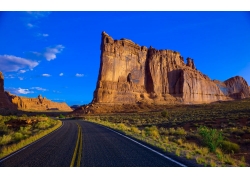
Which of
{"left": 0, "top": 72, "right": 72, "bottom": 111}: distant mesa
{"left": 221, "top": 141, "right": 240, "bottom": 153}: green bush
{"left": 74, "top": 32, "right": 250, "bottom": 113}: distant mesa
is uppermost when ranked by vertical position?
{"left": 74, "top": 32, "right": 250, "bottom": 113}: distant mesa

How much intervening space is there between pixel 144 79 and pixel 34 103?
8856 cm

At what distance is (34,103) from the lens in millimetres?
153125

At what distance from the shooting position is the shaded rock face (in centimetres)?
9262

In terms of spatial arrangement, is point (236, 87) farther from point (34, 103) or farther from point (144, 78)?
point (34, 103)

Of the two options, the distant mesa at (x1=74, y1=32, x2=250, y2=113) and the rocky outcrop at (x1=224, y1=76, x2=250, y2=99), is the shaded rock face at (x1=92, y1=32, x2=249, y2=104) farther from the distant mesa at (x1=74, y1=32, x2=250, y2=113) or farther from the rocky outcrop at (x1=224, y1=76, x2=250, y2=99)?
the rocky outcrop at (x1=224, y1=76, x2=250, y2=99)

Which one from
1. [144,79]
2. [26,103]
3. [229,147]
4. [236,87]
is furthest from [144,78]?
[229,147]

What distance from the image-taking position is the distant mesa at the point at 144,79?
91969 mm

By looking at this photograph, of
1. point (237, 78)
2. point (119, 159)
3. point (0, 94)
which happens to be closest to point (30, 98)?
point (0, 94)

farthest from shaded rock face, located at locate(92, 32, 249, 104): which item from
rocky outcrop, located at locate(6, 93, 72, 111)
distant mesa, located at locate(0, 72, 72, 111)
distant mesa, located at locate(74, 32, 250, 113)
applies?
rocky outcrop, located at locate(6, 93, 72, 111)

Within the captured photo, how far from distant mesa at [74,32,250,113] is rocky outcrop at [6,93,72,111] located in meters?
64.0

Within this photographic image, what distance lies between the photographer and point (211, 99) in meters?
124

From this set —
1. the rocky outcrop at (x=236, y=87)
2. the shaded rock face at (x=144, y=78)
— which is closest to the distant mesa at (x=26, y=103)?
the shaded rock face at (x=144, y=78)
